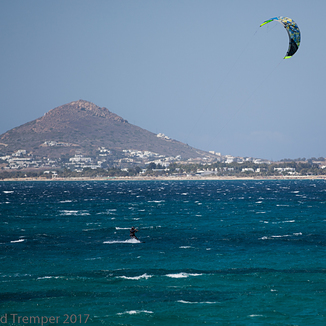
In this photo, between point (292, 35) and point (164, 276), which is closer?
point (164, 276)

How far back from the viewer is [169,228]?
62.8 m

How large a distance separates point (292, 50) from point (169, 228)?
25.8 metres

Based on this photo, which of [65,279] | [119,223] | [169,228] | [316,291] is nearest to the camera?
[316,291]

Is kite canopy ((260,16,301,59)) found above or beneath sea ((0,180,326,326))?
above

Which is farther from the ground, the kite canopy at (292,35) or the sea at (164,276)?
the kite canopy at (292,35)

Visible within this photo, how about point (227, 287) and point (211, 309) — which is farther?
point (227, 287)

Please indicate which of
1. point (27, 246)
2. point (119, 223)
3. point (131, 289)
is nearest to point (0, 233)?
point (27, 246)

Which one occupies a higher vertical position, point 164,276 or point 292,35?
point 292,35

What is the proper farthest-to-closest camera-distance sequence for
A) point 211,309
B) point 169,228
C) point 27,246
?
point 169,228 < point 27,246 < point 211,309

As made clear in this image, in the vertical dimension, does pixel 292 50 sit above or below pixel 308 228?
above

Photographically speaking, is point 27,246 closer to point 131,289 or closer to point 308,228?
point 131,289

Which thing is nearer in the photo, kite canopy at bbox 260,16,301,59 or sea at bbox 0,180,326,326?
sea at bbox 0,180,326,326

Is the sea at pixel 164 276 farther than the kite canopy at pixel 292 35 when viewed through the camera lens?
No

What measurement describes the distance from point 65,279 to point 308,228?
122 feet
